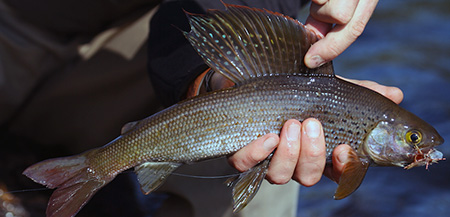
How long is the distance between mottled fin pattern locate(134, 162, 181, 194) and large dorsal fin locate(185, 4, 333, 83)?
0.54m

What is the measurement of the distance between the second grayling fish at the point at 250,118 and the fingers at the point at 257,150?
0.04m

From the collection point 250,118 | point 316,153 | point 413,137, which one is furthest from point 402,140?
point 250,118

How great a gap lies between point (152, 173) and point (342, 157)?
0.92m

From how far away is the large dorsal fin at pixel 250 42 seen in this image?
2438mm

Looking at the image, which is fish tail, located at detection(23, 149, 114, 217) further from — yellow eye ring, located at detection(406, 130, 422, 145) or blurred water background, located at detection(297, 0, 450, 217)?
blurred water background, located at detection(297, 0, 450, 217)

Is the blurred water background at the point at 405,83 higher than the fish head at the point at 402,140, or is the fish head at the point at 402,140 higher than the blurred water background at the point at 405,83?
Result: the fish head at the point at 402,140

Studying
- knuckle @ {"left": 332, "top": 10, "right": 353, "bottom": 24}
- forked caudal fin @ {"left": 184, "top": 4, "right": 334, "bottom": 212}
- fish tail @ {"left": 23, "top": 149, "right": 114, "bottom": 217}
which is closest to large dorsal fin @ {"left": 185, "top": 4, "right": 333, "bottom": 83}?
forked caudal fin @ {"left": 184, "top": 4, "right": 334, "bottom": 212}

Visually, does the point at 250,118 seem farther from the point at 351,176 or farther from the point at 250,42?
the point at 351,176

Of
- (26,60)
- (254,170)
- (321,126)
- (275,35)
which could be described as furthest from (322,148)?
(26,60)

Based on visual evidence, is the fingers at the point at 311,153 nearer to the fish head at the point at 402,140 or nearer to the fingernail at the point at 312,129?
the fingernail at the point at 312,129

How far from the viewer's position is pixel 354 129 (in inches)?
97.8

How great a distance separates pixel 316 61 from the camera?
2422 millimetres

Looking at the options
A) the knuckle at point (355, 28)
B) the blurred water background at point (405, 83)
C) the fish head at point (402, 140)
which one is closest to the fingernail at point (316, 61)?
the knuckle at point (355, 28)

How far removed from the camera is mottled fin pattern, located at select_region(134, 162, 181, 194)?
248 cm
